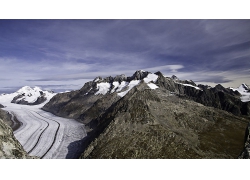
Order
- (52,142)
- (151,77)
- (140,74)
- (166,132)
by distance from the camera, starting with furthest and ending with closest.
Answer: (140,74) → (151,77) → (52,142) → (166,132)

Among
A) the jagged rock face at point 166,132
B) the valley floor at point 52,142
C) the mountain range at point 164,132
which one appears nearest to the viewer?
the jagged rock face at point 166,132

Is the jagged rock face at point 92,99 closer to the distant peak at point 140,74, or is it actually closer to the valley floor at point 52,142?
the distant peak at point 140,74

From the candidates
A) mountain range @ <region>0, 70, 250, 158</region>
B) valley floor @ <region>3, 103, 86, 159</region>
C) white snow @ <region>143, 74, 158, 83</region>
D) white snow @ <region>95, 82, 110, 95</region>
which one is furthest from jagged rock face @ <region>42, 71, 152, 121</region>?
mountain range @ <region>0, 70, 250, 158</region>

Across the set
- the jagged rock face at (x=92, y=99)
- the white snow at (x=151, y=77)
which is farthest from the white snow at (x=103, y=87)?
the white snow at (x=151, y=77)

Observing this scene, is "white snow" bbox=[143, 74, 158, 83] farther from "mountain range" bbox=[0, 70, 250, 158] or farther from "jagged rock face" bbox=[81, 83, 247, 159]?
"jagged rock face" bbox=[81, 83, 247, 159]

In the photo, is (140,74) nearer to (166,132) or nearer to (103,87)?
(103,87)

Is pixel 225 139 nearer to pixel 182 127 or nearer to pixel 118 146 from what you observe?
pixel 182 127

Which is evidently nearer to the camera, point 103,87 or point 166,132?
point 166,132

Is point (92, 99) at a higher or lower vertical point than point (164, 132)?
higher

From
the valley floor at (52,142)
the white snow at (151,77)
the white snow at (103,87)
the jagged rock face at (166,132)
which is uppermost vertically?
the white snow at (151,77)

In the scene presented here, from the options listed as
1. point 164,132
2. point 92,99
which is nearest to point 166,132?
point 164,132
